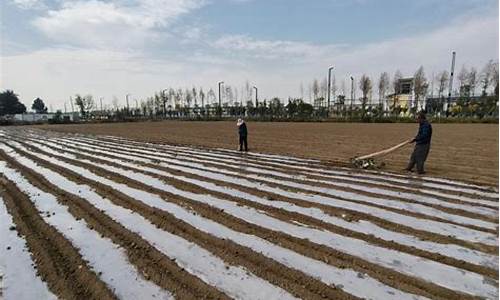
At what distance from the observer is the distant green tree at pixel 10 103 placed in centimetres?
7412

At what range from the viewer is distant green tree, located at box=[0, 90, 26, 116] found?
243 feet

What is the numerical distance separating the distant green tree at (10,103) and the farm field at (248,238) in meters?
80.3

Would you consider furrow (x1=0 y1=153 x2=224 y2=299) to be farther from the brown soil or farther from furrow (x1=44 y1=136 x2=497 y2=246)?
furrow (x1=44 y1=136 x2=497 y2=246)

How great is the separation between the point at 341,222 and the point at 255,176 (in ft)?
12.8

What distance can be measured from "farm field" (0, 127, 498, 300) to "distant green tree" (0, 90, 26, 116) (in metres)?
80.3

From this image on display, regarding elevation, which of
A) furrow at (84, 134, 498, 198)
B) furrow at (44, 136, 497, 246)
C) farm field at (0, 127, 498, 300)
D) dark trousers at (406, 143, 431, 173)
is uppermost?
dark trousers at (406, 143, 431, 173)

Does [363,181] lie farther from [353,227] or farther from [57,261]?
[57,261]

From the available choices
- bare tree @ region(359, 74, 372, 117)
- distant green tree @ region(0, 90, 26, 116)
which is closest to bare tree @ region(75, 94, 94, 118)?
distant green tree @ region(0, 90, 26, 116)

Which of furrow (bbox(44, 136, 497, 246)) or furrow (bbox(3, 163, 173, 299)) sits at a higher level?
furrow (bbox(3, 163, 173, 299))

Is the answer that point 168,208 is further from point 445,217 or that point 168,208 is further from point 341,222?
point 445,217

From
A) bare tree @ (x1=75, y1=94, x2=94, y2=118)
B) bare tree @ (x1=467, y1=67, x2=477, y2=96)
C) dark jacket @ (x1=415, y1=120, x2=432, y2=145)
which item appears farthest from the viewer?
bare tree @ (x1=75, y1=94, x2=94, y2=118)

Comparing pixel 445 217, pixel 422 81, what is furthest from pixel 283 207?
pixel 422 81

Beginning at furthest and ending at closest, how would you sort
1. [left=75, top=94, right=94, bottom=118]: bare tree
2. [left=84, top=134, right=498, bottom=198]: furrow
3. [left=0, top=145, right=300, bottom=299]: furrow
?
[left=75, top=94, right=94, bottom=118]: bare tree → [left=84, top=134, right=498, bottom=198]: furrow → [left=0, top=145, right=300, bottom=299]: furrow

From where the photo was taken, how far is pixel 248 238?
465 centimetres
